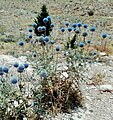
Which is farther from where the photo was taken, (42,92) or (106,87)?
(106,87)

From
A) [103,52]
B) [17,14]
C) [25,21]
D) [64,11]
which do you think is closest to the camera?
[103,52]

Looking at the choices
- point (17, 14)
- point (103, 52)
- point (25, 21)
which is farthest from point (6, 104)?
point (17, 14)

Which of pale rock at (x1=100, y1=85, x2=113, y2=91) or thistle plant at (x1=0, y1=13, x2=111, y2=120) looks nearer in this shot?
thistle plant at (x1=0, y1=13, x2=111, y2=120)

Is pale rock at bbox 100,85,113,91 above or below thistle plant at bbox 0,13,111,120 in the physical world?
below

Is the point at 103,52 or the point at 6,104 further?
the point at 103,52

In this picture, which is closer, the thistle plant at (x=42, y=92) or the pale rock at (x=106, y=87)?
the thistle plant at (x=42, y=92)

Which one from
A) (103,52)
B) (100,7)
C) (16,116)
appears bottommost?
(100,7)

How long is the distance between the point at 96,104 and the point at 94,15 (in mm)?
24827

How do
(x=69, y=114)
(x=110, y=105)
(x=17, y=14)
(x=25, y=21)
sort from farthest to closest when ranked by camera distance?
(x=17, y=14), (x=25, y=21), (x=110, y=105), (x=69, y=114)

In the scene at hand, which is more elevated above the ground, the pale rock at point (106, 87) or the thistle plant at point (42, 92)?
the thistle plant at point (42, 92)

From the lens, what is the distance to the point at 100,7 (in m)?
33.3

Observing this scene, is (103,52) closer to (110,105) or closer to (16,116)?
(110,105)

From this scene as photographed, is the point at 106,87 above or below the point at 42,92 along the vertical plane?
below

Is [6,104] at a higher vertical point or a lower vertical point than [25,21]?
higher
